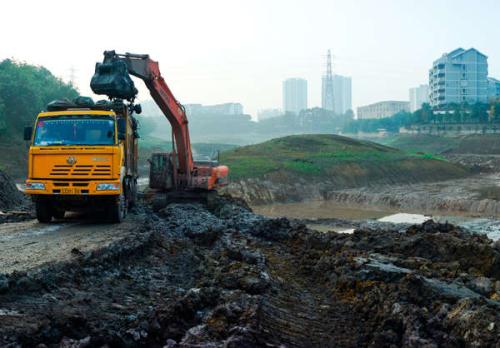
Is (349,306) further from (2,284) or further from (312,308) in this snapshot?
(2,284)

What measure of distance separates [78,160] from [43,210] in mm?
1833

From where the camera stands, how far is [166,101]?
17.6 m

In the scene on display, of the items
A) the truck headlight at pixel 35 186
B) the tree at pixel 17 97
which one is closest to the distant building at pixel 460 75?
the tree at pixel 17 97

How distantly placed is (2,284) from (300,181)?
37617 mm

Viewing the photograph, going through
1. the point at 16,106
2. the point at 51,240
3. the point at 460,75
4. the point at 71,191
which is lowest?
the point at 51,240

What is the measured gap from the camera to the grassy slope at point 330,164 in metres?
45.8

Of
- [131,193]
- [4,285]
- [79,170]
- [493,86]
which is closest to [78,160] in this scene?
[79,170]

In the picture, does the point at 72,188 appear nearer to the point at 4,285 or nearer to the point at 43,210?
the point at 43,210

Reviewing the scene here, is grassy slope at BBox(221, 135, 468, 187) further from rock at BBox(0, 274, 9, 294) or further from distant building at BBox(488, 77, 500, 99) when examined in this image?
distant building at BBox(488, 77, 500, 99)

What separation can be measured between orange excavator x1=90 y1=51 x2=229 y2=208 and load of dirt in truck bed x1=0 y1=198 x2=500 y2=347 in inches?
202

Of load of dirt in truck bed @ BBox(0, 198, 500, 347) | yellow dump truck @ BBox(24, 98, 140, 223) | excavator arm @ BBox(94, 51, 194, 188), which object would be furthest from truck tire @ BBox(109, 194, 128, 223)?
excavator arm @ BBox(94, 51, 194, 188)

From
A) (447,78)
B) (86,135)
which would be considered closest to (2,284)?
(86,135)

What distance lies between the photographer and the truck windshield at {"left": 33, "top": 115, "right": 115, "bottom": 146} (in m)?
13.7

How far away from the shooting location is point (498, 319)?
660cm
